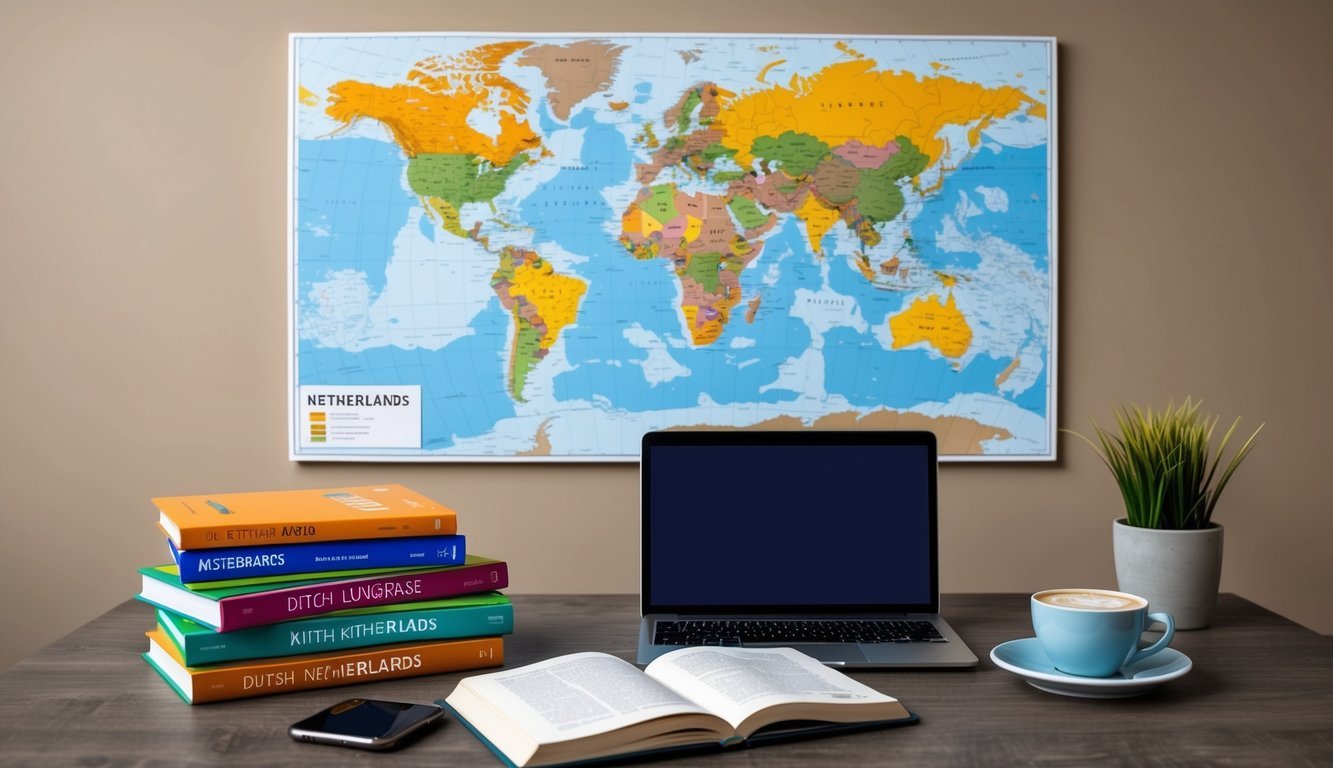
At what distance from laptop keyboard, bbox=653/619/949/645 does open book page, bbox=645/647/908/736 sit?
0.32ft

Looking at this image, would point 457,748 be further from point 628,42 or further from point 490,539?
point 628,42

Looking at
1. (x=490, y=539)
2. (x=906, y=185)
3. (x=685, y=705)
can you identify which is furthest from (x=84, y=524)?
(x=906, y=185)

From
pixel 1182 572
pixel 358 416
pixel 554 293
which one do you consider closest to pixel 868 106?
pixel 554 293

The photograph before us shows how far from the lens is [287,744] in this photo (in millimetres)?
963

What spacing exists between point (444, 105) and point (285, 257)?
47cm

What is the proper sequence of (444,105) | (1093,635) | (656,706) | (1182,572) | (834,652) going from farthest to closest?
(444,105), (1182,572), (834,652), (1093,635), (656,706)

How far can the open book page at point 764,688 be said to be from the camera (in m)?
0.99

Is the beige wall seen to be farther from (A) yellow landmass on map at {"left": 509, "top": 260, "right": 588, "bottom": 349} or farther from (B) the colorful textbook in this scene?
(B) the colorful textbook

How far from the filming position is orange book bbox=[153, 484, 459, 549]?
3.69 ft

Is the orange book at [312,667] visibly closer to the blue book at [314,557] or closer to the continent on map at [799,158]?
the blue book at [314,557]

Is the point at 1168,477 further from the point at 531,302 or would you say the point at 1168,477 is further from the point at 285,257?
the point at 285,257

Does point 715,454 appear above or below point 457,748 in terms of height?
above

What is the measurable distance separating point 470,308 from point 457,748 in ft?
4.26

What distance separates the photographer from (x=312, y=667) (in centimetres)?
112
